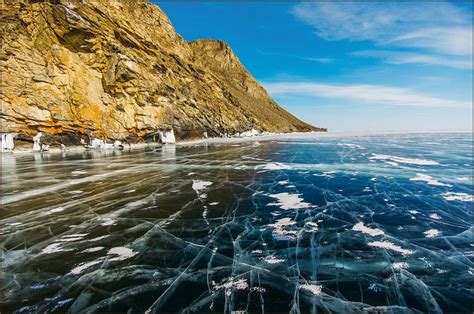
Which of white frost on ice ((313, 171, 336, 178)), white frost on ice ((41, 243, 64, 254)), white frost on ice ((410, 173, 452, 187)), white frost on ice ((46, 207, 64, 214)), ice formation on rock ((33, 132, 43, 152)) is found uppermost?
ice formation on rock ((33, 132, 43, 152))

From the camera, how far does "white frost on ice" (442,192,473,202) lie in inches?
361

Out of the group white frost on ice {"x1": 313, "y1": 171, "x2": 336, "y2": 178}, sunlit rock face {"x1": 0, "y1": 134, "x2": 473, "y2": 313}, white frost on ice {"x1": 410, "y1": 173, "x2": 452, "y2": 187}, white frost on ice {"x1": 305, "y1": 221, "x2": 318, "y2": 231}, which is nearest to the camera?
sunlit rock face {"x1": 0, "y1": 134, "x2": 473, "y2": 313}

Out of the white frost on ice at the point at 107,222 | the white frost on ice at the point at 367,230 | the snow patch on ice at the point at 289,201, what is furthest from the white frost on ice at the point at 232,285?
the snow patch on ice at the point at 289,201

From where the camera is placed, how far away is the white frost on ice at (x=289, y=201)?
28.3 ft

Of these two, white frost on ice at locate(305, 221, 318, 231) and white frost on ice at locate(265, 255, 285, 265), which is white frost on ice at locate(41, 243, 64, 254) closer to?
white frost on ice at locate(265, 255, 285, 265)

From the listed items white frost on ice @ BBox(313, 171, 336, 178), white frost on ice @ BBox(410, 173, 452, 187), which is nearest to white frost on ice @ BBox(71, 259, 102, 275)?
white frost on ice @ BBox(313, 171, 336, 178)

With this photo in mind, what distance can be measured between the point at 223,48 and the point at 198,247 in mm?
121400

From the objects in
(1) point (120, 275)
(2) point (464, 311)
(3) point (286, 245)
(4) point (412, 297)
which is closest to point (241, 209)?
(3) point (286, 245)

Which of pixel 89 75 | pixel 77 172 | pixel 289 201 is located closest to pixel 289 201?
pixel 289 201

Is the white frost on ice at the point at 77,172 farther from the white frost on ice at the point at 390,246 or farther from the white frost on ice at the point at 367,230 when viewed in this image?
the white frost on ice at the point at 390,246

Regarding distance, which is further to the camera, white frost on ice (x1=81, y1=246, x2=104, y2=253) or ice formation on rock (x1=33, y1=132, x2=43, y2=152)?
ice formation on rock (x1=33, y1=132, x2=43, y2=152)

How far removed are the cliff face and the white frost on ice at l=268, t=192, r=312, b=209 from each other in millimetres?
33317

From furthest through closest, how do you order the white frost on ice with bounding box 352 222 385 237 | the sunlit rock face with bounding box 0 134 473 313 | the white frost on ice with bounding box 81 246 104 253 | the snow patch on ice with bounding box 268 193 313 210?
the snow patch on ice with bounding box 268 193 313 210
the white frost on ice with bounding box 352 222 385 237
the white frost on ice with bounding box 81 246 104 253
the sunlit rock face with bounding box 0 134 473 313

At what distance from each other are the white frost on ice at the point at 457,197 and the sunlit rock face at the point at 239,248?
3cm
